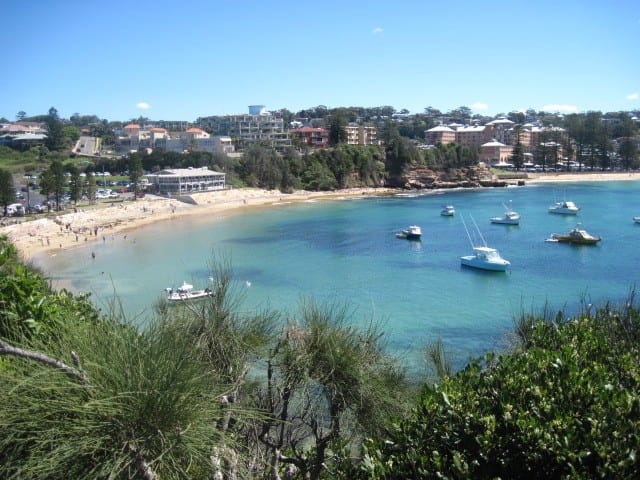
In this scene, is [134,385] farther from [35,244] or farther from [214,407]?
[35,244]

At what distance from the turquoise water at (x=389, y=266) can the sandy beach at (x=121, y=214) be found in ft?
9.05

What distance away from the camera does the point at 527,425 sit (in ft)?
17.1

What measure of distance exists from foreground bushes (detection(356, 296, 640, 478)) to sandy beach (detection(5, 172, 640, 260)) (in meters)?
26.9

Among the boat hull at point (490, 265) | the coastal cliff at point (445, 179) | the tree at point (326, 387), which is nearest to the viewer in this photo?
the tree at point (326, 387)

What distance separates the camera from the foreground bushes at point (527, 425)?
4.91 metres

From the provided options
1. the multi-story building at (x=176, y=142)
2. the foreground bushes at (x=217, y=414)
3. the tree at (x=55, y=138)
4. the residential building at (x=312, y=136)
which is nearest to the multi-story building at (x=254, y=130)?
the residential building at (x=312, y=136)

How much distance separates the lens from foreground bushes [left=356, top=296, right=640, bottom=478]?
4.91m

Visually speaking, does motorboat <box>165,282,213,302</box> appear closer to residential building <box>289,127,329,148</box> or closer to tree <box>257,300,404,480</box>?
tree <box>257,300,404,480</box>

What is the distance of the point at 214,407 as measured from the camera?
5.70 m

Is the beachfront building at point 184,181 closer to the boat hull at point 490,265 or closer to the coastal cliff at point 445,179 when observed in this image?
the coastal cliff at point 445,179

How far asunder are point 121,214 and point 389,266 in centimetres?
3197

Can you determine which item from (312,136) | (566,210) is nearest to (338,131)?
(312,136)

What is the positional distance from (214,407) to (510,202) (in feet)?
225

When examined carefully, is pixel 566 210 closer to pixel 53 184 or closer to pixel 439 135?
pixel 53 184
